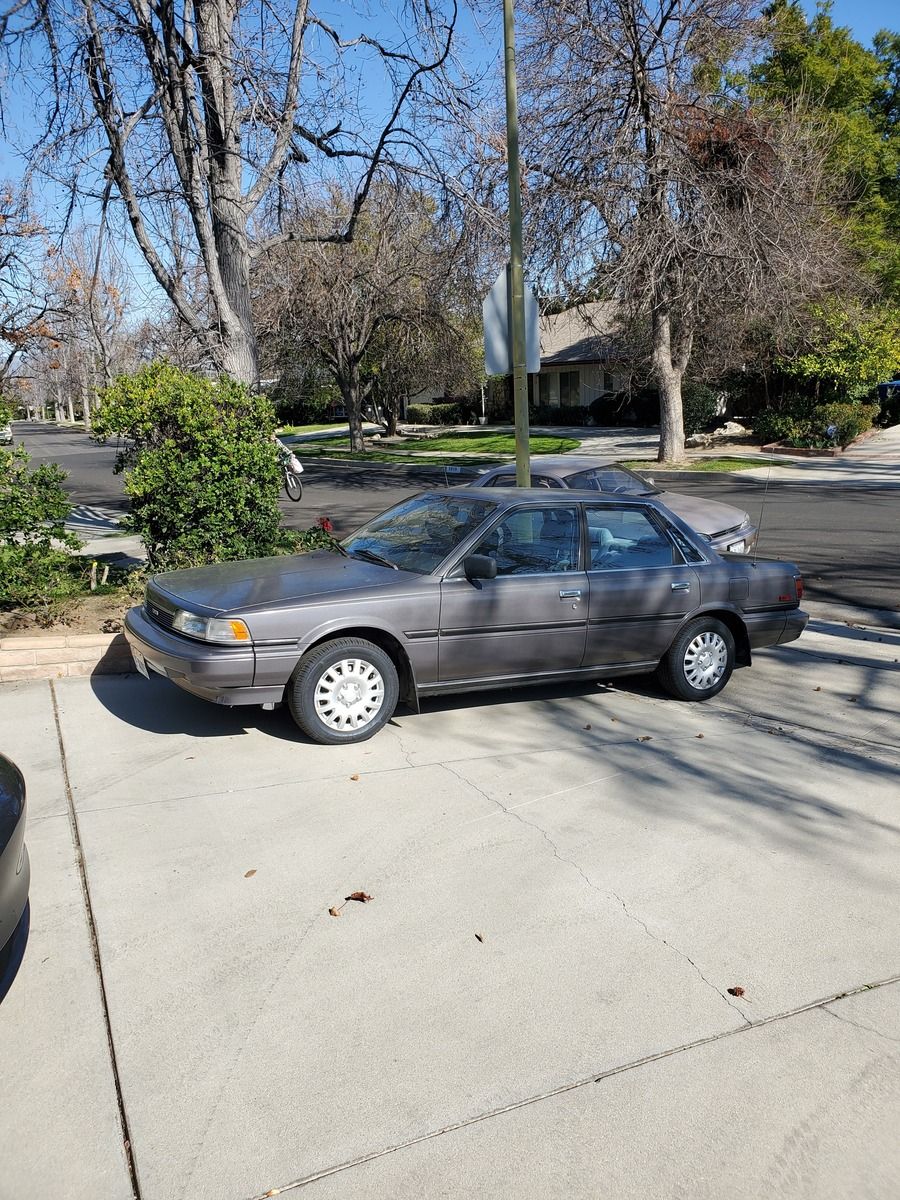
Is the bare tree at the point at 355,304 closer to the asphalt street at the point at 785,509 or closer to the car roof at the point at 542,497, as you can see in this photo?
the asphalt street at the point at 785,509

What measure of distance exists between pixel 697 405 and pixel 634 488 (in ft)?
83.6

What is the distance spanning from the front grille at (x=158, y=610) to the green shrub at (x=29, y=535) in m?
2.04

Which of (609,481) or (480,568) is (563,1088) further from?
(609,481)

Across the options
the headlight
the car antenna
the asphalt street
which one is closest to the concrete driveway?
the headlight

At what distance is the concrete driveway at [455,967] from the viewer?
2758 millimetres

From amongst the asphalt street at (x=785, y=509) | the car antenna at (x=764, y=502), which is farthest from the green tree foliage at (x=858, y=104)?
the asphalt street at (x=785, y=509)

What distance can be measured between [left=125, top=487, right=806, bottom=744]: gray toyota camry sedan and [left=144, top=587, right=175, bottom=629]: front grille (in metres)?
0.02

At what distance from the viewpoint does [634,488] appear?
1093cm

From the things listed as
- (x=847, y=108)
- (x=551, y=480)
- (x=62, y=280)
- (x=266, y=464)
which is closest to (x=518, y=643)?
(x=266, y=464)

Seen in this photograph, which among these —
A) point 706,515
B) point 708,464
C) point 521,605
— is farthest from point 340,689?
point 708,464

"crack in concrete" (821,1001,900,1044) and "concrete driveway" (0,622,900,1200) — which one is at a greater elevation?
"concrete driveway" (0,622,900,1200)

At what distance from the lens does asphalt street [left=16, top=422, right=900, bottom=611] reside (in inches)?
434

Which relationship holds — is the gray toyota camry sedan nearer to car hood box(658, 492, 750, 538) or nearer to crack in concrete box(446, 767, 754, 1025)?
crack in concrete box(446, 767, 754, 1025)

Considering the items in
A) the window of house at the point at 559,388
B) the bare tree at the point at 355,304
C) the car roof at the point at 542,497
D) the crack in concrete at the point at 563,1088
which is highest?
the bare tree at the point at 355,304
